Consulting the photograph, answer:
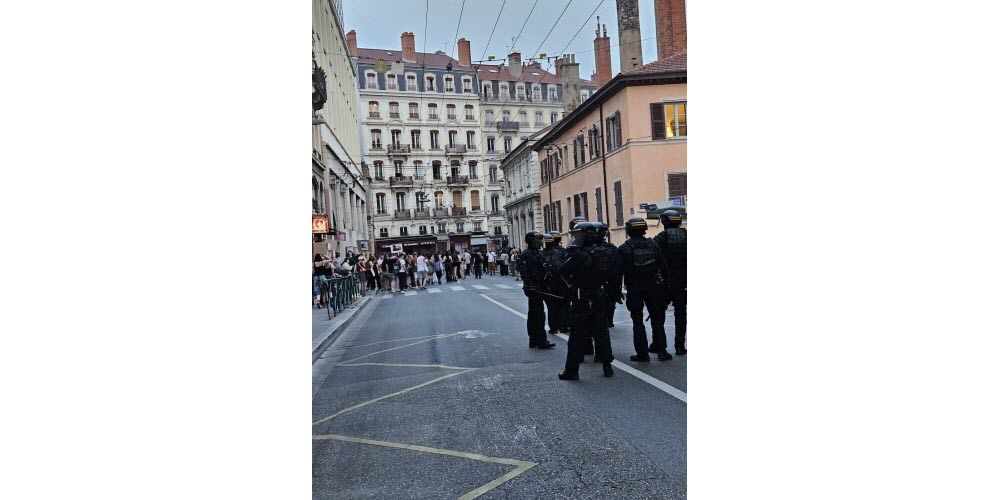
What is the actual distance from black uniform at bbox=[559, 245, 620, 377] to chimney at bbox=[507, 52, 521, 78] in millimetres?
2137

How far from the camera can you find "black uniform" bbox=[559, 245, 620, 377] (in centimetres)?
616

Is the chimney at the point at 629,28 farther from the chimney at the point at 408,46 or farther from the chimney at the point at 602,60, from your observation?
the chimney at the point at 408,46

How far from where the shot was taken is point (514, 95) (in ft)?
27.1

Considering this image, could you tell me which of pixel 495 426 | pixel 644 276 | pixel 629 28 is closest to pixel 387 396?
pixel 495 426

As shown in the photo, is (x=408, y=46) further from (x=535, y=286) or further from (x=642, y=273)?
(x=535, y=286)

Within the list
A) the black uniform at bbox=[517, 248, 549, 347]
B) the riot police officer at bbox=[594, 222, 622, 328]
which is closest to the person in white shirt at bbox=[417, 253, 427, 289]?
the black uniform at bbox=[517, 248, 549, 347]

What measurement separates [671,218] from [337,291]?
8479 mm

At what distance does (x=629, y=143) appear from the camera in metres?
7.29

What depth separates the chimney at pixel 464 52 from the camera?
579cm

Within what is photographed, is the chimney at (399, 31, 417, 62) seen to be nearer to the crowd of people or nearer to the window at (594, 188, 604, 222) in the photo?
the window at (594, 188, 604, 222)

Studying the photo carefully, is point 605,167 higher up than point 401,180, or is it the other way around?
point 605,167
